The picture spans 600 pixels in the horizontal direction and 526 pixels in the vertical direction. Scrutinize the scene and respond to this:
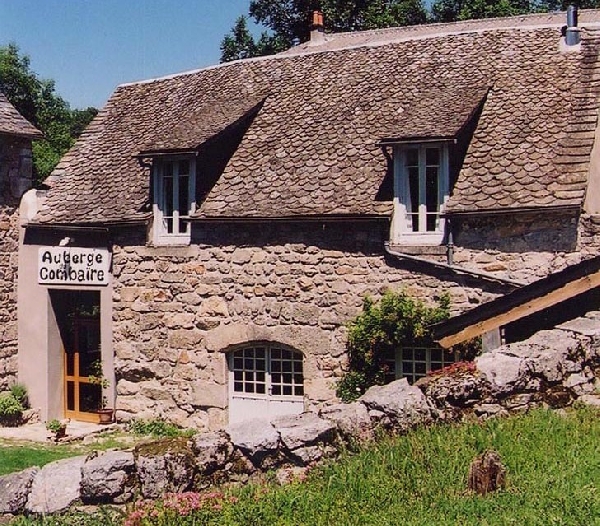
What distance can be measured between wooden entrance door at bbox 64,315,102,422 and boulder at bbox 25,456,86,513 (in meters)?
11.1

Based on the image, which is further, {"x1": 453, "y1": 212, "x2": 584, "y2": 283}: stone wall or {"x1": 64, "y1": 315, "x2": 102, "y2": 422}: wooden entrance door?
{"x1": 64, "y1": 315, "x2": 102, "y2": 422}: wooden entrance door

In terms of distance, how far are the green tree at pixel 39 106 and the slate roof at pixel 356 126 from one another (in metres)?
16.5

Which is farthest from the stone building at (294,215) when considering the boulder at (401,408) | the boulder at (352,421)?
the boulder at (352,421)

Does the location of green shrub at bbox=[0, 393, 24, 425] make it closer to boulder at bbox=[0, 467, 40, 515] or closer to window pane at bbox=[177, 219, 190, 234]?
window pane at bbox=[177, 219, 190, 234]

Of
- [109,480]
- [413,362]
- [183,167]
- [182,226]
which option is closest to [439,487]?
[109,480]

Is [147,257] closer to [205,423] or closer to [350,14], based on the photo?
[205,423]

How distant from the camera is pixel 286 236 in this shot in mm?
15734

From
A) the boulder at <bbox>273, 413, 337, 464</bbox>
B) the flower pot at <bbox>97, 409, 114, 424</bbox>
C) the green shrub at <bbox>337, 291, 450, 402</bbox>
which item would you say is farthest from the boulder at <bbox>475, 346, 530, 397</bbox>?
the flower pot at <bbox>97, 409, 114, 424</bbox>

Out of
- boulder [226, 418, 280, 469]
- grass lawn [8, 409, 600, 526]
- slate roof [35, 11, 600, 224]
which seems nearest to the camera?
grass lawn [8, 409, 600, 526]

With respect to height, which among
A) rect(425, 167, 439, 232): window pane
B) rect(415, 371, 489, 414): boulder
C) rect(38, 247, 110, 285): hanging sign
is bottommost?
rect(415, 371, 489, 414): boulder

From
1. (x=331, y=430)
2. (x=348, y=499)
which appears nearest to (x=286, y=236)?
(x=331, y=430)

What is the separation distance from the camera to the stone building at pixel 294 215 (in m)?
14.3

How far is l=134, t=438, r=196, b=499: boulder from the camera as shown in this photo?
25.5 ft

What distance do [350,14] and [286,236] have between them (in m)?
19.3
